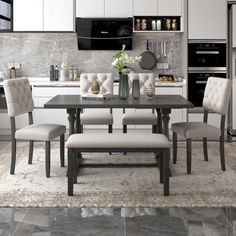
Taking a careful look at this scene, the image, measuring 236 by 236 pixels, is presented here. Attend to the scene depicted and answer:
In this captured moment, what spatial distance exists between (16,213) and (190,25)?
13.6ft

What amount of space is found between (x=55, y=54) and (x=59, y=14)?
0.72 meters

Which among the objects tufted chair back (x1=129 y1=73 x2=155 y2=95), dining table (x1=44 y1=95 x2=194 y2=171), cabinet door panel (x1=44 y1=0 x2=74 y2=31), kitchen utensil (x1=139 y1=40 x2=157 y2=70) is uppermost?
cabinet door panel (x1=44 y1=0 x2=74 y2=31)

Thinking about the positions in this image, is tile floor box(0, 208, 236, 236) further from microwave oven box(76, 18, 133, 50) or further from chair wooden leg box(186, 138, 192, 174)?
microwave oven box(76, 18, 133, 50)

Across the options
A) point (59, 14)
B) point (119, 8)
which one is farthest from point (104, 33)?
point (59, 14)

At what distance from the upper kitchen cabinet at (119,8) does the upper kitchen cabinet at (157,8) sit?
2.9 inches

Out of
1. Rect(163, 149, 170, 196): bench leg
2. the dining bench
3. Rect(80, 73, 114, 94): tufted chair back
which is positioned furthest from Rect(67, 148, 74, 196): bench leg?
Rect(80, 73, 114, 94): tufted chair back

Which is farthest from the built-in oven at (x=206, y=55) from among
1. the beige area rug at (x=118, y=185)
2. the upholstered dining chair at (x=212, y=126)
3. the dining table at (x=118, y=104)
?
the dining table at (x=118, y=104)

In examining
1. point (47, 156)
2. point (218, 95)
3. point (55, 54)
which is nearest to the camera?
point (47, 156)

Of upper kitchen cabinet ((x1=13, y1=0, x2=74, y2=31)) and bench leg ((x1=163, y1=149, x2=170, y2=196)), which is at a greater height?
upper kitchen cabinet ((x1=13, y1=0, x2=74, y2=31))

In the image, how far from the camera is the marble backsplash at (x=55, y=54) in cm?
732

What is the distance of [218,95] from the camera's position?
495 cm

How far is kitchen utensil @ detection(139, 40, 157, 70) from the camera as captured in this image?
23.7 ft

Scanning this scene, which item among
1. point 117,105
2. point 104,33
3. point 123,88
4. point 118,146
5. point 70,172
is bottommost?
point 70,172

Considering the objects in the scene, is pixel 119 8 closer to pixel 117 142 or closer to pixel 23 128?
pixel 23 128
